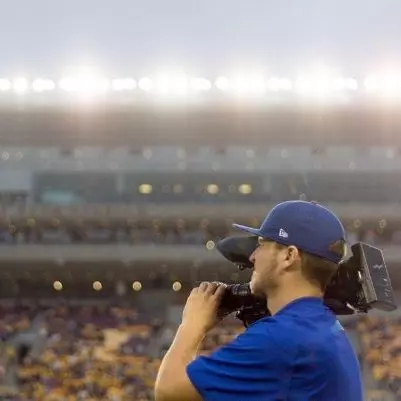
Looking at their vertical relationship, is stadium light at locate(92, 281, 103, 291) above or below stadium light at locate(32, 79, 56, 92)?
below

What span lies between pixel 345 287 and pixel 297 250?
19cm

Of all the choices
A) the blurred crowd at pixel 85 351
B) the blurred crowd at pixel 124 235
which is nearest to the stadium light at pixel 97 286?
the blurred crowd at pixel 85 351

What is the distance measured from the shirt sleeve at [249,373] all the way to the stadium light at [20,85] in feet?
50.8

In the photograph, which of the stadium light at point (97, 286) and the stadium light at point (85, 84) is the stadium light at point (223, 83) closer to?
the stadium light at point (85, 84)

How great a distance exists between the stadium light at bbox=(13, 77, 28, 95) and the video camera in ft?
50.1

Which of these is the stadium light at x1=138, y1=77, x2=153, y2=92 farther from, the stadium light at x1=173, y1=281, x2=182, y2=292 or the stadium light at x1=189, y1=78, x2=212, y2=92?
the stadium light at x1=173, y1=281, x2=182, y2=292

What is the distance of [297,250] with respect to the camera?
142 centimetres

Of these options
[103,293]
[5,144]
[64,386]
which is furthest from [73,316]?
[5,144]

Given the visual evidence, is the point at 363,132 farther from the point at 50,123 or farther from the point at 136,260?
the point at 50,123

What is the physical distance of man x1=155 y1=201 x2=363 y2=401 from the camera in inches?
51.9

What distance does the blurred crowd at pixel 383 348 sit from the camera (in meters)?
12.6

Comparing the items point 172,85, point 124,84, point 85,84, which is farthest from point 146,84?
point 85,84

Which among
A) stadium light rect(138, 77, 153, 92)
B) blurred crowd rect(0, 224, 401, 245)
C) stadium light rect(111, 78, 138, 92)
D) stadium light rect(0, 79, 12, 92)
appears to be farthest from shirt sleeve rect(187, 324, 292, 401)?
stadium light rect(0, 79, 12, 92)

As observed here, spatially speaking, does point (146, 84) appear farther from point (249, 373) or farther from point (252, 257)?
point (249, 373)
